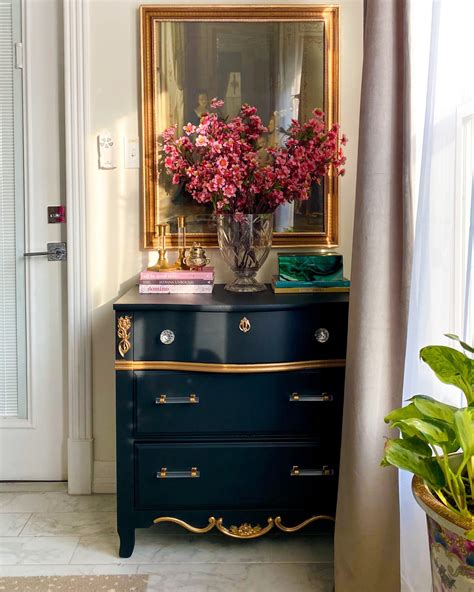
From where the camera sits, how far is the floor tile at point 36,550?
8.20ft

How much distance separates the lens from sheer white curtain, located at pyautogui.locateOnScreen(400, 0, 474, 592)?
173 cm

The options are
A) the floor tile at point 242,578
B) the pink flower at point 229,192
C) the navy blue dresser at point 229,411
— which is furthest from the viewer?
the pink flower at point 229,192

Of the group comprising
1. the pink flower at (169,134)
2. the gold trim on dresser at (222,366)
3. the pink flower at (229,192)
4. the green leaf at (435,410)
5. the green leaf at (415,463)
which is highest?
the pink flower at (169,134)

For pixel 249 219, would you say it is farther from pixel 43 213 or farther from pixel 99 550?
pixel 99 550

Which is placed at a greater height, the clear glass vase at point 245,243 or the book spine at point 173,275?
the clear glass vase at point 245,243

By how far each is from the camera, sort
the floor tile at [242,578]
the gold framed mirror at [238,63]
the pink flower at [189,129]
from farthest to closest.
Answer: the gold framed mirror at [238,63] < the pink flower at [189,129] < the floor tile at [242,578]

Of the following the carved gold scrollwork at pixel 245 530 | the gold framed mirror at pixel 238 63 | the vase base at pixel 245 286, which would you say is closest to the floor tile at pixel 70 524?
the carved gold scrollwork at pixel 245 530

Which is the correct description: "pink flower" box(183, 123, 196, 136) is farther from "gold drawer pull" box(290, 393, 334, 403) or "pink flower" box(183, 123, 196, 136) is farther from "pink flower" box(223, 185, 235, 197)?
"gold drawer pull" box(290, 393, 334, 403)

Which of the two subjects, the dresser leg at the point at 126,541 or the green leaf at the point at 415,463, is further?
the dresser leg at the point at 126,541

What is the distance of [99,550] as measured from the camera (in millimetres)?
2574

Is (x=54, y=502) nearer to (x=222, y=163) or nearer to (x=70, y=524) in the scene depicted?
(x=70, y=524)

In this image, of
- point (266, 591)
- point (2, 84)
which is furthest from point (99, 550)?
point (2, 84)

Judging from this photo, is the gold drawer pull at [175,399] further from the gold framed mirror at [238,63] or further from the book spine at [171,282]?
the gold framed mirror at [238,63]

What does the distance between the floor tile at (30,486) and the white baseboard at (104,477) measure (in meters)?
0.14
